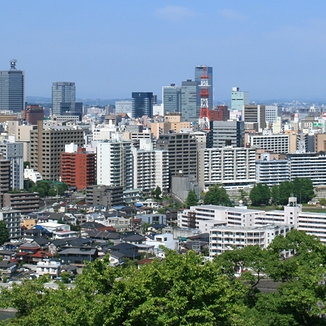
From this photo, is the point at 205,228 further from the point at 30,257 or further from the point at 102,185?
the point at 102,185

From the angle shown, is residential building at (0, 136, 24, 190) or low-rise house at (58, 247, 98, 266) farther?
residential building at (0, 136, 24, 190)

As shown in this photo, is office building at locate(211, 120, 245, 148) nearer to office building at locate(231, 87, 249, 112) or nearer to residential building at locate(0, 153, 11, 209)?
residential building at locate(0, 153, 11, 209)

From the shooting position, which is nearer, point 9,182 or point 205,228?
point 205,228

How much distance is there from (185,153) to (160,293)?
17.3 meters

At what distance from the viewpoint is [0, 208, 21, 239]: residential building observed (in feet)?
48.4

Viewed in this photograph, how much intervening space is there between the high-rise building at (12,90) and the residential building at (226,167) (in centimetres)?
2871

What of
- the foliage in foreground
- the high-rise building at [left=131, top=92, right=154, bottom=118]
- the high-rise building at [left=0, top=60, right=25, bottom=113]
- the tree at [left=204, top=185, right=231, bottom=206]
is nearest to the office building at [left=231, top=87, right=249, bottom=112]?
the high-rise building at [left=131, top=92, right=154, bottom=118]

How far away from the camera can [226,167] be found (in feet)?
73.6

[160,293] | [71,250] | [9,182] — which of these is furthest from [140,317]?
[9,182]

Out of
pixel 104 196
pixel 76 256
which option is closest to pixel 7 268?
pixel 76 256

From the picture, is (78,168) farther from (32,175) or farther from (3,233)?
(3,233)

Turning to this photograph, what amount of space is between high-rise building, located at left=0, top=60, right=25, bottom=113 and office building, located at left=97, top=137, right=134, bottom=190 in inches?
1170

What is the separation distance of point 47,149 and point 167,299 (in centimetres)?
1776

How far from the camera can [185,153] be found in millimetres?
22516
